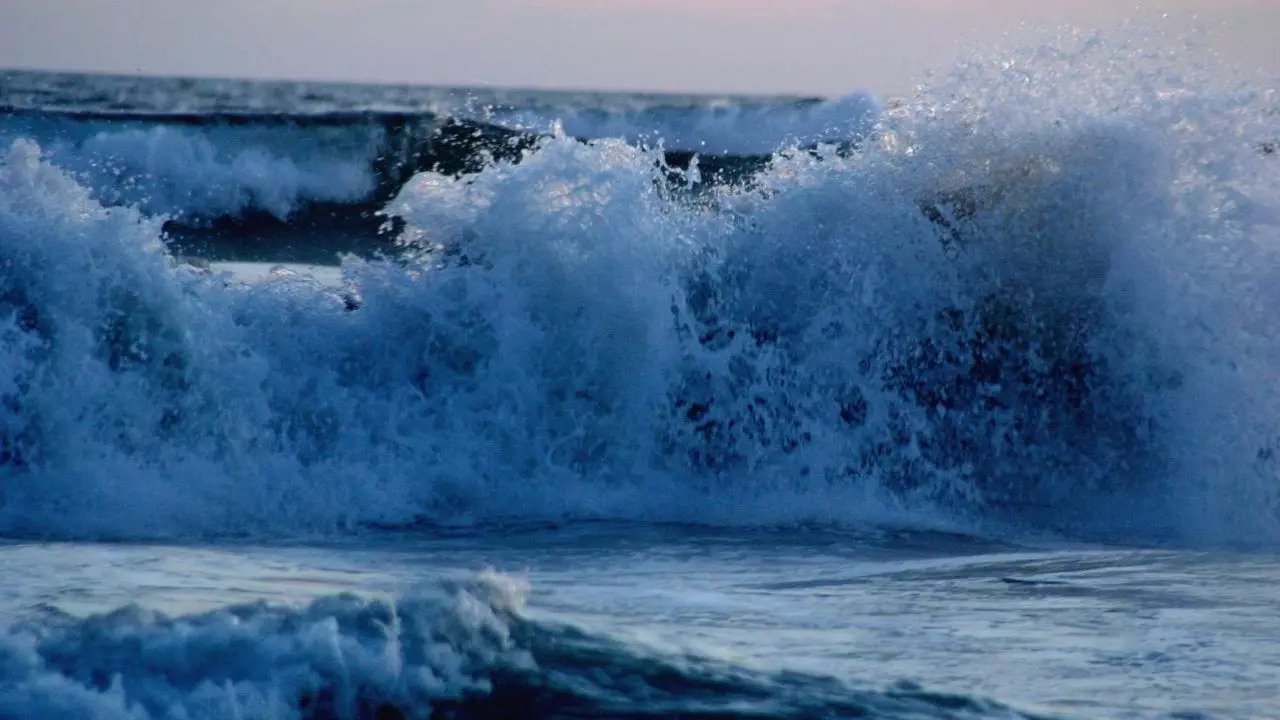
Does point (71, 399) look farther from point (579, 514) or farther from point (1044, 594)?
point (1044, 594)

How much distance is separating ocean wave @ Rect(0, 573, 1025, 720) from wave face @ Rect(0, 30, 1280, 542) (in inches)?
95.3

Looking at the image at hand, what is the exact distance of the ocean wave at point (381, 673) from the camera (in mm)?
2920

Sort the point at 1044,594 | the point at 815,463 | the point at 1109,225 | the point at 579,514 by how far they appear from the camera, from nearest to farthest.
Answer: the point at 1044,594 → the point at 579,514 → the point at 815,463 → the point at 1109,225

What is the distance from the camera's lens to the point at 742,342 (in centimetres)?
679

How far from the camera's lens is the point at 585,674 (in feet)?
10.9

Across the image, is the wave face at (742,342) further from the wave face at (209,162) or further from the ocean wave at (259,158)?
the wave face at (209,162)

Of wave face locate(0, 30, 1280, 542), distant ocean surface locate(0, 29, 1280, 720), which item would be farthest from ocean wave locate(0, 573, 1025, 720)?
wave face locate(0, 30, 1280, 542)

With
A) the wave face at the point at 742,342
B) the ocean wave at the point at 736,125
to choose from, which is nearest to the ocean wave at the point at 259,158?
the ocean wave at the point at 736,125

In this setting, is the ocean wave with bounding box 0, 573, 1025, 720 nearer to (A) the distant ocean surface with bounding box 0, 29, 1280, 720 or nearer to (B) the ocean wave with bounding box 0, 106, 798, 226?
(A) the distant ocean surface with bounding box 0, 29, 1280, 720

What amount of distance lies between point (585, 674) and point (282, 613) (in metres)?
0.63

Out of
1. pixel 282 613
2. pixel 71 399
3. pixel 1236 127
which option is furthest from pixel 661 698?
pixel 1236 127

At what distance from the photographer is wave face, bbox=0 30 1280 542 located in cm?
609

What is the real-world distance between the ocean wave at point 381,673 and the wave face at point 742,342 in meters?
2.42

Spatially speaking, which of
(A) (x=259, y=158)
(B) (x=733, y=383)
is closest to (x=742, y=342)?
(B) (x=733, y=383)
